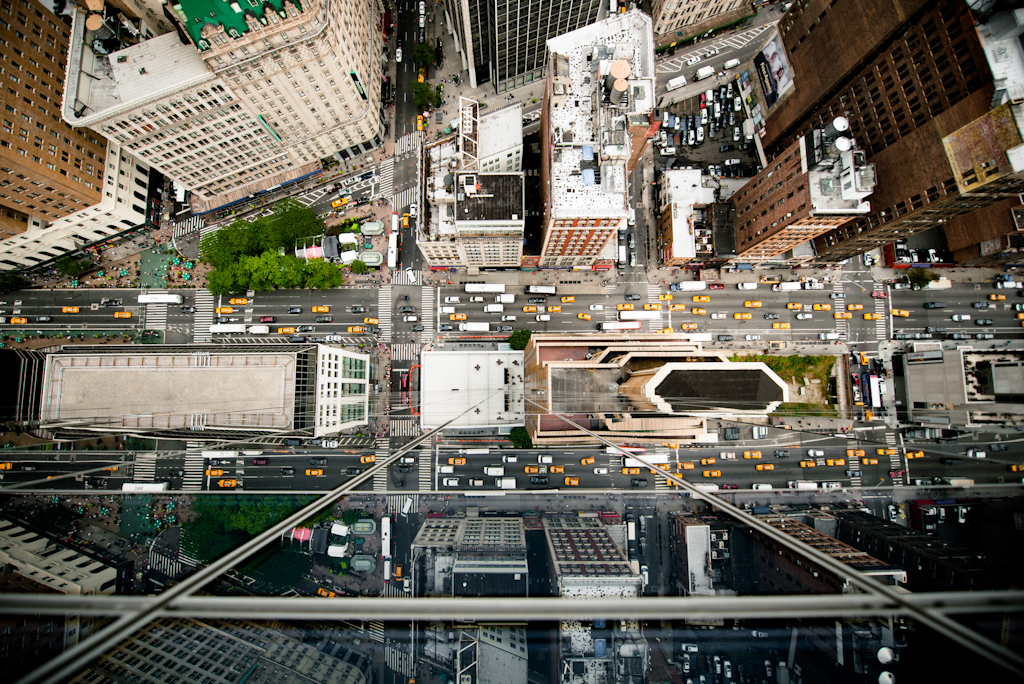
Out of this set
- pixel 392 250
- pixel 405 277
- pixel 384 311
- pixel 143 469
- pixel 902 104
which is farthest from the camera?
pixel 405 277

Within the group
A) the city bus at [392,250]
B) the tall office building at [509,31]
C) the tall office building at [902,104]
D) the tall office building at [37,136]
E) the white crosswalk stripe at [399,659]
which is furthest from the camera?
the city bus at [392,250]

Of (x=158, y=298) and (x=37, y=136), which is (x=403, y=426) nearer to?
(x=158, y=298)

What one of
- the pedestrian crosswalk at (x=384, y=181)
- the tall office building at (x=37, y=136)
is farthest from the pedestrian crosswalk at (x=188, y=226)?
the pedestrian crosswalk at (x=384, y=181)

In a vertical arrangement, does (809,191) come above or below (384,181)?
below

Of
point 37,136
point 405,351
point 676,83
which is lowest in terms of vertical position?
point 405,351

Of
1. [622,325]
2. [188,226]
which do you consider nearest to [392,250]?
[188,226]

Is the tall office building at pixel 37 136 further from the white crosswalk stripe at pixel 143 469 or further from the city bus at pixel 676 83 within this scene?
the city bus at pixel 676 83
